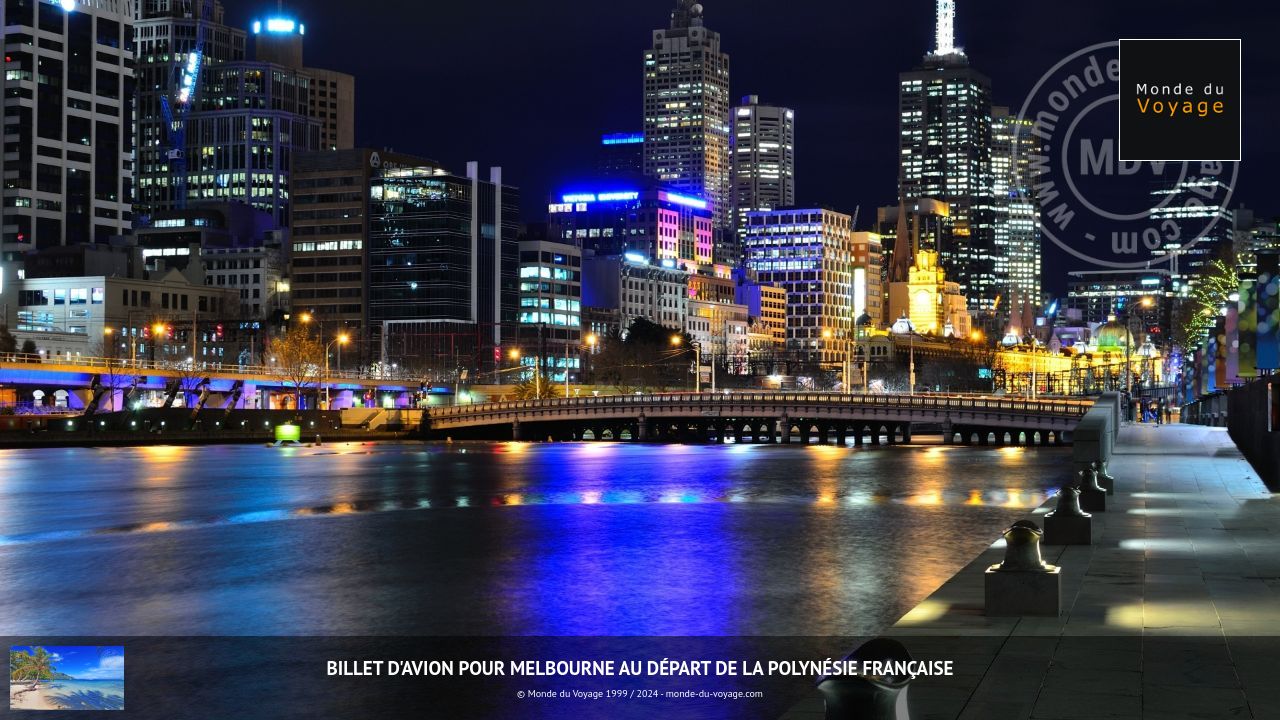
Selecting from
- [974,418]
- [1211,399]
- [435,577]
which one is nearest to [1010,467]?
A: [1211,399]

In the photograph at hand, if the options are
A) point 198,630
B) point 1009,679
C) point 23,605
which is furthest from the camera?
point 23,605

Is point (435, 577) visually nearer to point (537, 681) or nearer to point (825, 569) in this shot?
point (825, 569)

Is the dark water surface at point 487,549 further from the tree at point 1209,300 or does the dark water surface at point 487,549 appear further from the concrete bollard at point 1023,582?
the tree at point 1209,300

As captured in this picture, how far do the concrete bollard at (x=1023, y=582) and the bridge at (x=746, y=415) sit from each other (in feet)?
337

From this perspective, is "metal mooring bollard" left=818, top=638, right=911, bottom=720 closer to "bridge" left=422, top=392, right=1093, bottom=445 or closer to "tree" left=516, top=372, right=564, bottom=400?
"bridge" left=422, top=392, right=1093, bottom=445

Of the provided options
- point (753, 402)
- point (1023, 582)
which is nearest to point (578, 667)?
point (1023, 582)

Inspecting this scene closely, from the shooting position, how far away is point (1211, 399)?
318ft

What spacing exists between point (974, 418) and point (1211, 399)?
1331 inches

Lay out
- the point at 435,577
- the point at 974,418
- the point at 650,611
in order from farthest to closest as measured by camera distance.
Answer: the point at 974,418
the point at 435,577
the point at 650,611

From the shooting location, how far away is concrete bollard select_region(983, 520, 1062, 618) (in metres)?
18.5

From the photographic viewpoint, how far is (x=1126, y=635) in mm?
17000

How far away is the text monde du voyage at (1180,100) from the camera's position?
24578 mm

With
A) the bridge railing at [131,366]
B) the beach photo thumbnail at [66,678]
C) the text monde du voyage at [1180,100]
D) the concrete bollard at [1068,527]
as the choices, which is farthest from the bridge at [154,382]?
the text monde du voyage at [1180,100]

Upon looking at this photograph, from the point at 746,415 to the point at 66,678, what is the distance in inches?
4700
